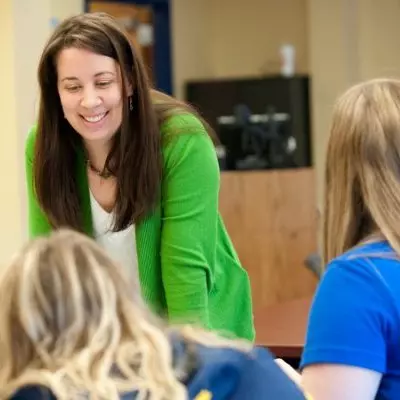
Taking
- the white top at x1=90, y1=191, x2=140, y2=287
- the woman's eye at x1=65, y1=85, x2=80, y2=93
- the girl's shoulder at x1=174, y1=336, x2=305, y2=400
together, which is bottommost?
the girl's shoulder at x1=174, y1=336, x2=305, y2=400

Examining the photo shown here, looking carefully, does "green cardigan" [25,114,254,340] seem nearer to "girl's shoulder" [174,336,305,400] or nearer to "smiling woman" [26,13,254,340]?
"smiling woman" [26,13,254,340]

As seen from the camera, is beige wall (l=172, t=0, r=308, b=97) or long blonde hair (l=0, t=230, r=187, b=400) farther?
beige wall (l=172, t=0, r=308, b=97)

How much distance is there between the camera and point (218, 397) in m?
1.39

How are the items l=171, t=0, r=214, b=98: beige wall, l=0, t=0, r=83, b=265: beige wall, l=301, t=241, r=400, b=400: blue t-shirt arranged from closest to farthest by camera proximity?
l=301, t=241, r=400, b=400: blue t-shirt
l=0, t=0, r=83, b=265: beige wall
l=171, t=0, r=214, b=98: beige wall

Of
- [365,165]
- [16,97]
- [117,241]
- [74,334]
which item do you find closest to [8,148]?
[16,97]

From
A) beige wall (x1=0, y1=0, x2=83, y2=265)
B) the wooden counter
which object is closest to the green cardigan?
beige wall (x1=0, y1=0, x2=83, y2=265)

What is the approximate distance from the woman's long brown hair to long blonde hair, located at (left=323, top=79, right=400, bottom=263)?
496 mm

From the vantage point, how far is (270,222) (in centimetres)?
531

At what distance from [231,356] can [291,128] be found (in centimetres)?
503

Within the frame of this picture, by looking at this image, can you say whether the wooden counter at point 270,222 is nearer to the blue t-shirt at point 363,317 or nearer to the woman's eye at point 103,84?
the woman's eye at point 103,84

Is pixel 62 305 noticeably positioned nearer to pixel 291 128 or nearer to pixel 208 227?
pixel 208 227

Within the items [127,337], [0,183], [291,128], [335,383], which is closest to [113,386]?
[127,337]

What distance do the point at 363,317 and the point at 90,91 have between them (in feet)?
2.62

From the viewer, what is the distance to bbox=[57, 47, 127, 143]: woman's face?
206 cm
